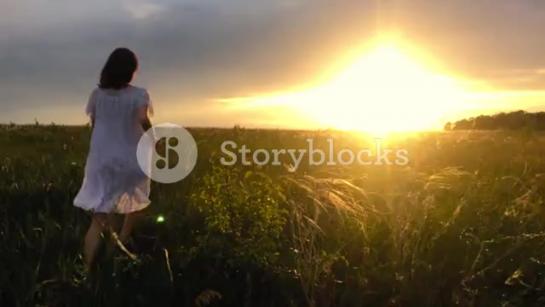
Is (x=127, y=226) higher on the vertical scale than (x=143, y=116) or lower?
lower

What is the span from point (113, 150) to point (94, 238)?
81 cm

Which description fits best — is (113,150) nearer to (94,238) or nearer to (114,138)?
(114,138)

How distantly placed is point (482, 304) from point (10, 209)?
503 centimetres

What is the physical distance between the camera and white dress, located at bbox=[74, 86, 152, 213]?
7691mm

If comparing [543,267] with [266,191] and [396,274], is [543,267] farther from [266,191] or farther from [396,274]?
[266,191]

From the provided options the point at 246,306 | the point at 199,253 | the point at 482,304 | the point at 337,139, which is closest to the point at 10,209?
the point at 199,253

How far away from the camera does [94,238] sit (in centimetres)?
745

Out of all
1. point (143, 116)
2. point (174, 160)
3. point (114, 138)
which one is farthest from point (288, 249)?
point (174, 160)

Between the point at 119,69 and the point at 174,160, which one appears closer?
the point at 119,69

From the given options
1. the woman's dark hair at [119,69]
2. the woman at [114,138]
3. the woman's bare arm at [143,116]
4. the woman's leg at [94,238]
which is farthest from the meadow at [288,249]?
the woman's dark hair at [119,69]

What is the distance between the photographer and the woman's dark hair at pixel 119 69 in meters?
7.61

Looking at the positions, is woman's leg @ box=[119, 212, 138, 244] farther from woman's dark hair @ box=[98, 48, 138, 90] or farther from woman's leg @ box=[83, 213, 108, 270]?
woman's dark hair @ box=[98, 48, 138, 90]

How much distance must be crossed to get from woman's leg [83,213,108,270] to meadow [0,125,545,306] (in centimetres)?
9

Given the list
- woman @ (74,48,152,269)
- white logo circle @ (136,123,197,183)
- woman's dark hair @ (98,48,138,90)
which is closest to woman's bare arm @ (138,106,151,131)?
woman @ (74,48,152,269)
